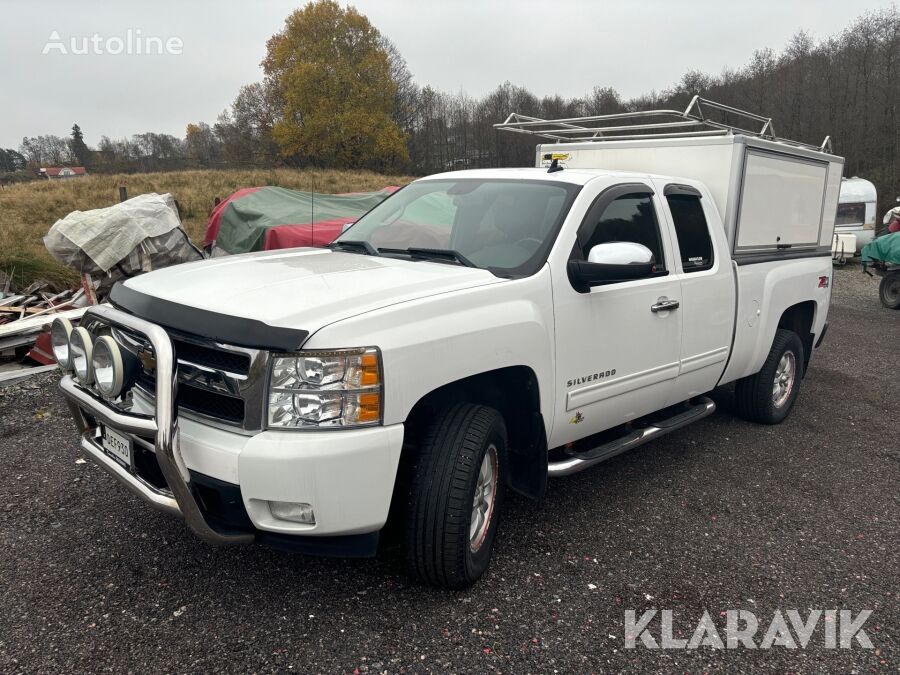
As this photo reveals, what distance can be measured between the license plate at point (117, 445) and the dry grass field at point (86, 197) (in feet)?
24.2

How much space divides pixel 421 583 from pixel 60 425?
351 cm

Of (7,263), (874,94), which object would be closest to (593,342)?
(7,263)

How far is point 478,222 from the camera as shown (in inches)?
141

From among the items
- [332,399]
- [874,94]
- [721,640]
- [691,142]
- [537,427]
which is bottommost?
[721,640]

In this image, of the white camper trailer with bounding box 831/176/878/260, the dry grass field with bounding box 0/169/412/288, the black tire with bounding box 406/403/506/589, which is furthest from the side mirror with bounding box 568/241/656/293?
the white camper trailer with bounding box 831/176/878/260

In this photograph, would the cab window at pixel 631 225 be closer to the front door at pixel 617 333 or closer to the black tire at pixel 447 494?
the front door at pixel 617 333

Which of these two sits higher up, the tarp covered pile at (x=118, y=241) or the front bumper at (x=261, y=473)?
the tarp covered pile at (x=118, y=241)

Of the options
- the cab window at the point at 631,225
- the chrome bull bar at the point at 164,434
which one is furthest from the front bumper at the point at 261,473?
the cab window at the point at 631,225

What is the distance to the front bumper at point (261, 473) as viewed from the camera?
228cm

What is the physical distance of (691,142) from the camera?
4.60 metres

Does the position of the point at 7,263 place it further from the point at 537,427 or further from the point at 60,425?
the point at 537,427

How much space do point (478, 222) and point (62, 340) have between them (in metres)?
2.09

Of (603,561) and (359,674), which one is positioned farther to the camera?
(603,561)

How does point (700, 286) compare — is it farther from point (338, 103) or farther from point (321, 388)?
point (338, 103)
